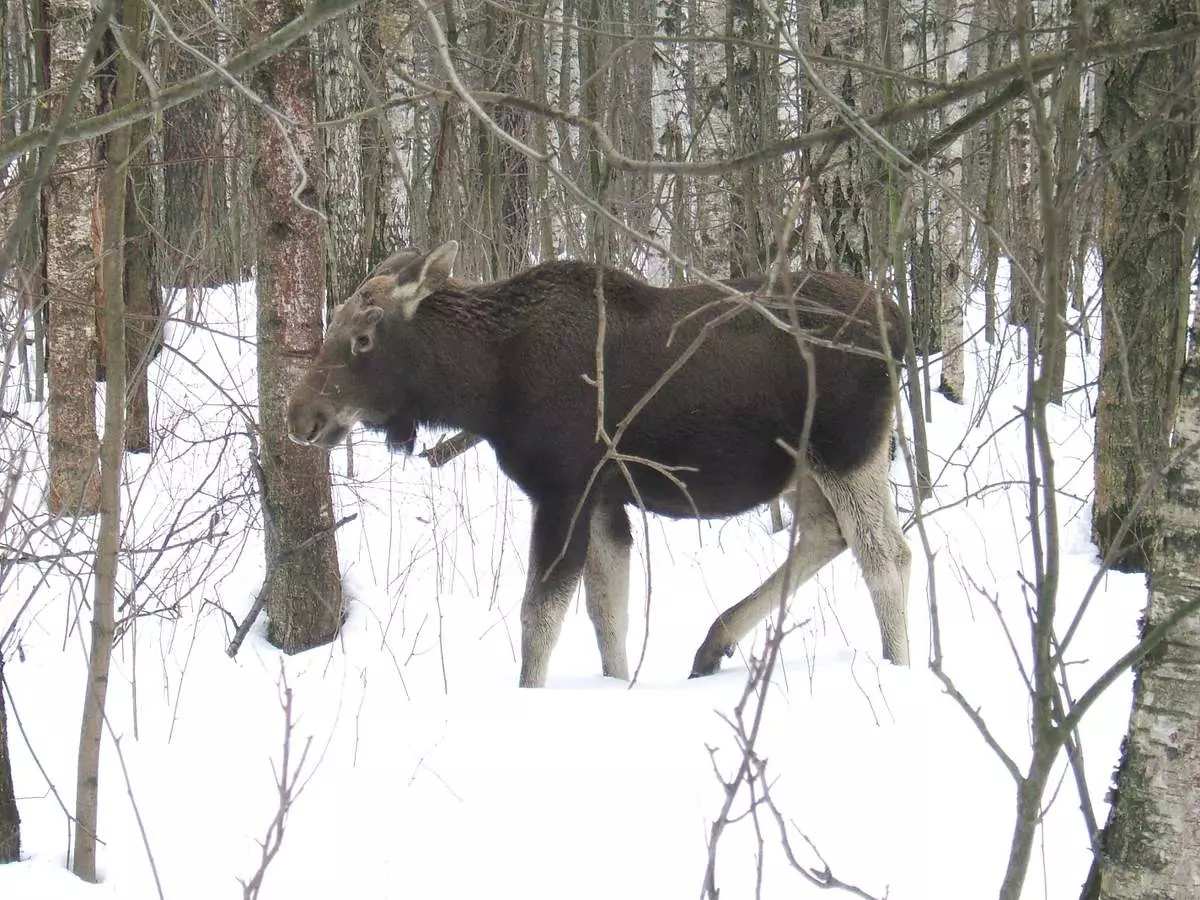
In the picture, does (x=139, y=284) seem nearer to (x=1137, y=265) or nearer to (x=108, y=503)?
(x=1137, y=265)

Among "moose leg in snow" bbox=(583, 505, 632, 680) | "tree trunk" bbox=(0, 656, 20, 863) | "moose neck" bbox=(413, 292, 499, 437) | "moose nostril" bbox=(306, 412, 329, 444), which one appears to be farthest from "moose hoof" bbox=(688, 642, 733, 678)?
"tree trunk" bbox=(0, 656, 20, 863)

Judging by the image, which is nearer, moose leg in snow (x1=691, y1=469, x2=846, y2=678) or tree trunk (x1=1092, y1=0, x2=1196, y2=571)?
tree trunk (x1=1092, y1=0, x2=1196, y2=571)

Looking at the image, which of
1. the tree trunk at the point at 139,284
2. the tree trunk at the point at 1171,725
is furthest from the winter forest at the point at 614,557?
the tree trunk at the point at 139,284

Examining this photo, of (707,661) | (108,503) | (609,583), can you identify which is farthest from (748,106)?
(108,503)

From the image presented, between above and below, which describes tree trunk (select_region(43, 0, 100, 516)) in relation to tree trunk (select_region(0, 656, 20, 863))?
above

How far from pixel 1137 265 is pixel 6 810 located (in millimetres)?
5193

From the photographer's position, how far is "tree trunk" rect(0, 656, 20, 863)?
317 centimetres

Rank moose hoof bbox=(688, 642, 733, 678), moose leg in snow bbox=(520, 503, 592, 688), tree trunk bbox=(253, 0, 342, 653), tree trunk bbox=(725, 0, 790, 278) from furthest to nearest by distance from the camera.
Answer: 1. tree trunk bbox=(725, 0, 790, 278)
2. moose hoof bbox=(688, 642, 733, 678)
3. tree trunk bbox=(253, 0, 342, 653)
4. moose leg in snow bbox=(520, 503, 592, 688)

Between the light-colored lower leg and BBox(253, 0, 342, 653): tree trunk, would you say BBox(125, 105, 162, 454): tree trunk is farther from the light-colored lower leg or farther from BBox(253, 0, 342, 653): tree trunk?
the light-colored lower leg

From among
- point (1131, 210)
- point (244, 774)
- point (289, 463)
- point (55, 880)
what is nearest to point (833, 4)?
point (1131, 210)

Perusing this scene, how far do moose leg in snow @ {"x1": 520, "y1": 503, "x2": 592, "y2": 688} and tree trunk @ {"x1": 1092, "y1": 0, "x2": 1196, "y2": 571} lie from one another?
7.53ft

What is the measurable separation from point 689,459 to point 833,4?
4.42 meters

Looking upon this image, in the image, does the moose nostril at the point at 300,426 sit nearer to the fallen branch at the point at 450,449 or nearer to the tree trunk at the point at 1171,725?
the fallen branch at the point at 450,449

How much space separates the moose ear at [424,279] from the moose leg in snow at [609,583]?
1.23 m
